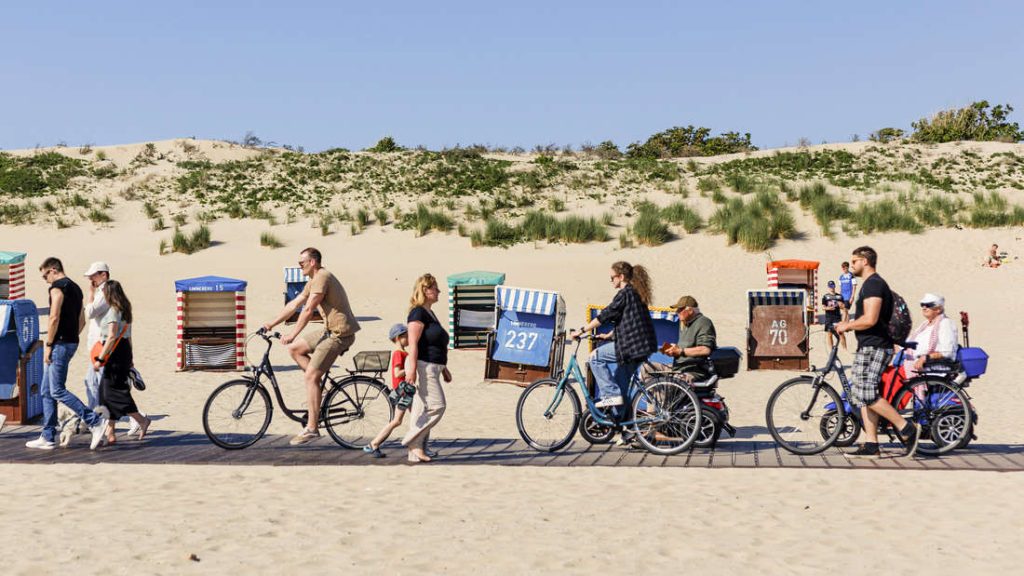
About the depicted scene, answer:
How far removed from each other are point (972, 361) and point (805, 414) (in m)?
1.38

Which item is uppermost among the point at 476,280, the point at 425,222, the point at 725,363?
the point at 425,222

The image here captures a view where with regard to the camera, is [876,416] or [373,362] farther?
[373,362]

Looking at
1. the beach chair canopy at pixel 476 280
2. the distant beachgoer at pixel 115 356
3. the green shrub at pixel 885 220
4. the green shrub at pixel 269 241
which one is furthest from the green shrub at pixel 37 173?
the distant beachgoer at pixel 115 356

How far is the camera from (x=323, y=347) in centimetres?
823

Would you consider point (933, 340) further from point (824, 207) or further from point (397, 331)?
point (824, 207)

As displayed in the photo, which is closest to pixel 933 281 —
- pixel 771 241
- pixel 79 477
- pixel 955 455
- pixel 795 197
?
pixel 771 241

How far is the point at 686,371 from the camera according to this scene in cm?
878

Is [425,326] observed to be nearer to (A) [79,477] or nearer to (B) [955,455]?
(A) [79,477]

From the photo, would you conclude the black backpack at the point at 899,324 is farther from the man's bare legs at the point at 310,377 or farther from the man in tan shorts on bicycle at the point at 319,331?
the man's bare legs at the point at 310,377

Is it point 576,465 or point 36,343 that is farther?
point 36,343

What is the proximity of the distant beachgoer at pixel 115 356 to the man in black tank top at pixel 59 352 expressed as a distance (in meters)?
0.18

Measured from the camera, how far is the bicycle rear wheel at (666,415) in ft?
26.7

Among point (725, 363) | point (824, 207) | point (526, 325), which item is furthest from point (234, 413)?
point (824, 207)

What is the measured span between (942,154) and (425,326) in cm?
5120
